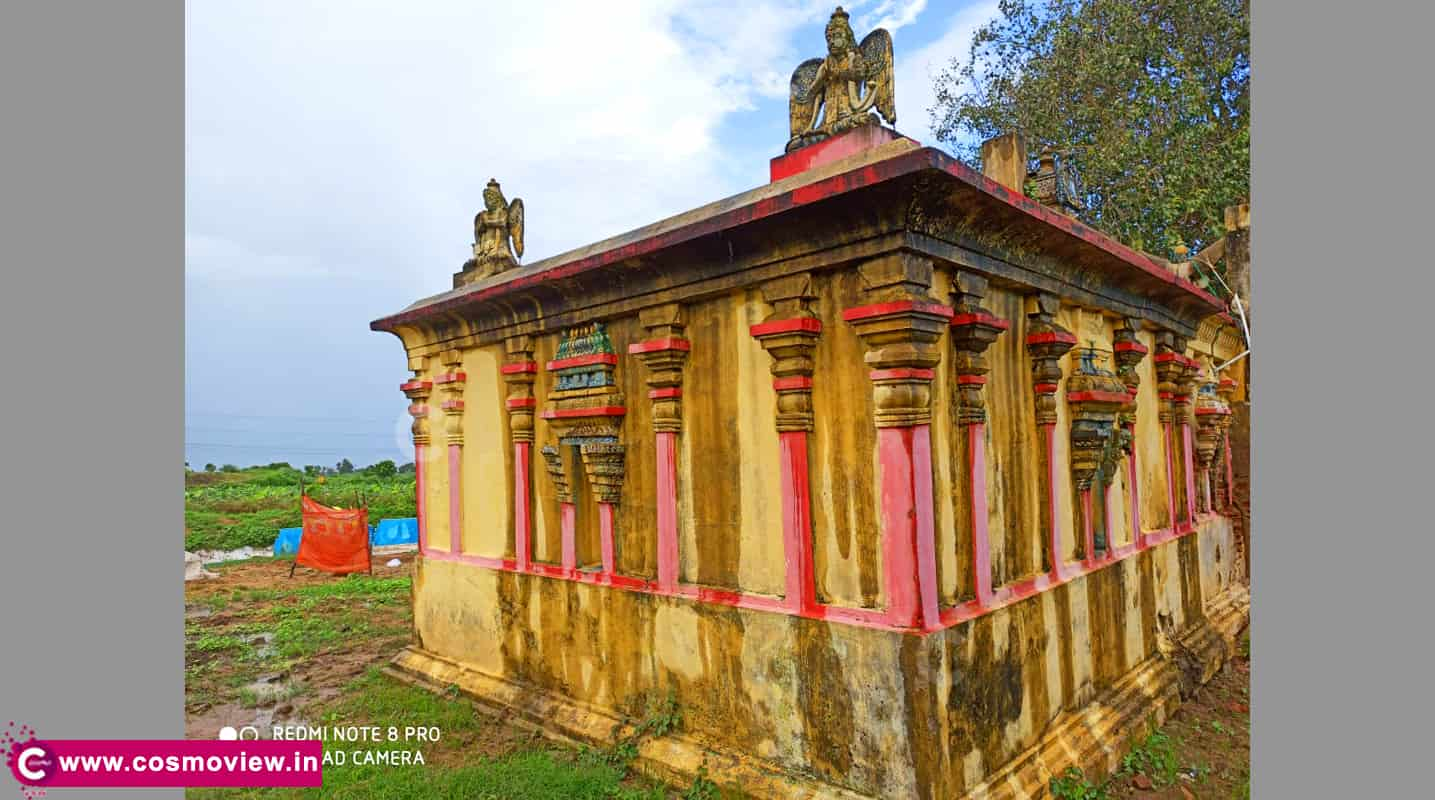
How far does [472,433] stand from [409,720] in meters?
2.48

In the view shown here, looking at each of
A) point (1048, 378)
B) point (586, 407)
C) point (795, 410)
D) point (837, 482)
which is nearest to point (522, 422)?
point (586, 407)

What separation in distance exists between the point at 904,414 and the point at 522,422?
360cm

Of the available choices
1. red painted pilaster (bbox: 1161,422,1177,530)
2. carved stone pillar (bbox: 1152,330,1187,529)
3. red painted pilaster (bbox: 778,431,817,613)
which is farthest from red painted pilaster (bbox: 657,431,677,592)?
red painted pilaster (bbox: 1161,422,1177,530)

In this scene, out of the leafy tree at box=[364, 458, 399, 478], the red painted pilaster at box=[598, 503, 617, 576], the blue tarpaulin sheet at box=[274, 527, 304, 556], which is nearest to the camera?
the red painted pilaster at box=[598, 503, 617, 576]

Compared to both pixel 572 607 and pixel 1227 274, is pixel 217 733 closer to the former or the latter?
pixel 572 607

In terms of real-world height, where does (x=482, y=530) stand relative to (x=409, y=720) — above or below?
above

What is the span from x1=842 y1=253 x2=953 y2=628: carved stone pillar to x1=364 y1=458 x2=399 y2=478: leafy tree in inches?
1523

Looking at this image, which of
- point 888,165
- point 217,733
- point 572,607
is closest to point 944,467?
point 888,165

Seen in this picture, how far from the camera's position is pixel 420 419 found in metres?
8.05

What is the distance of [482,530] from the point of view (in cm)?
721

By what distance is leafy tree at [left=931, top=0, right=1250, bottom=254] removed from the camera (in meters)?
14.4

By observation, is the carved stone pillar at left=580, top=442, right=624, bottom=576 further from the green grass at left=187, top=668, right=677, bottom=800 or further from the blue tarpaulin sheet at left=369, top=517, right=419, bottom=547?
the blue tarpaulin sheet at left=369, top=517, right=419, bottom=547

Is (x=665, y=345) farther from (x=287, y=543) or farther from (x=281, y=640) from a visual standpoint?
(x=287, y=543)
